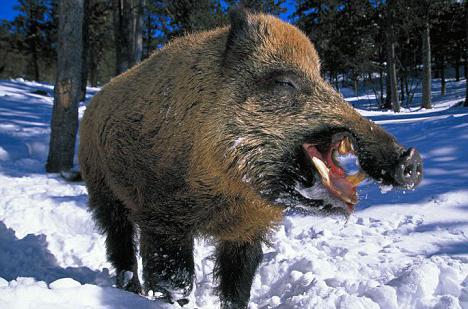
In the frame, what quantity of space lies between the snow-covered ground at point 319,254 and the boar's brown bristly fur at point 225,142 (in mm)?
325

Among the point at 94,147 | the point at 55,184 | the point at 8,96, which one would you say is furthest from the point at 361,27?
the point at 94,147

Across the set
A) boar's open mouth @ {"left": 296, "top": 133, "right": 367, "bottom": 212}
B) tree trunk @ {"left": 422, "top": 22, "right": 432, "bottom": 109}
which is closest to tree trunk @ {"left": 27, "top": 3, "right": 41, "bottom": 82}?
tree trunk @ {"left": 422, "top": 22, "right": 432, "bottom": 109}

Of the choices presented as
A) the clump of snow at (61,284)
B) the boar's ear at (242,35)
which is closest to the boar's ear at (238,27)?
the boar's ear at (242,35)

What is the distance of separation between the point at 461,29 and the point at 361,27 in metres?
14.0

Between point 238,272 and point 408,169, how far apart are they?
1.61 metres

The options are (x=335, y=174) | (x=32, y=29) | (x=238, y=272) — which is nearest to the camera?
(x=335, y=174)

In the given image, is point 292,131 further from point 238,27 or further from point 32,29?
point 32,29

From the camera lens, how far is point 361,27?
83.0 ft

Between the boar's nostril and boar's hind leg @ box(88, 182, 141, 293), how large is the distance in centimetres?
248

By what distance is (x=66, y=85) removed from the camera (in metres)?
7.30

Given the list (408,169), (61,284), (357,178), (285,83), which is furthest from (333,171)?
(61,284)

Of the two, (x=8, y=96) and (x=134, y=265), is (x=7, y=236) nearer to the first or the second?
(x=134, y=265)

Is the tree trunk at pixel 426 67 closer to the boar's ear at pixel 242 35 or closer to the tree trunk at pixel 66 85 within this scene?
the tree trunk at pixel 66 85

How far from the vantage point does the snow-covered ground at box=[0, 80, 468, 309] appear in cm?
232
